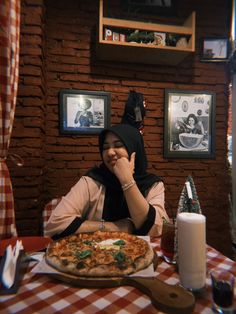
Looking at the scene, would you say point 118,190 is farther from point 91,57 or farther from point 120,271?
point 91,57

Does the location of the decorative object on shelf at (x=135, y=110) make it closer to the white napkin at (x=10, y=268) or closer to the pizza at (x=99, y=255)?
the pizza at (x=99, y=255)

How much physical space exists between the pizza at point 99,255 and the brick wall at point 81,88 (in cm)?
107

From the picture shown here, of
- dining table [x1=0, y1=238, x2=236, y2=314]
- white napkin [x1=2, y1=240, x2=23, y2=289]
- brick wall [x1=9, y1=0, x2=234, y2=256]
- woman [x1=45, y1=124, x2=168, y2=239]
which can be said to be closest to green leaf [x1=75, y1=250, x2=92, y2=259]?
dining table [x1=0, y1=238, x2=236, y2=314]

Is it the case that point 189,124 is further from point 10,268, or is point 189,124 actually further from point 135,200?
point 10,268

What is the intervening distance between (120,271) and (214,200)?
7.07ft

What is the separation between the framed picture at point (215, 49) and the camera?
2.63 metres

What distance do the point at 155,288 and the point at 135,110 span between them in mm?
1833

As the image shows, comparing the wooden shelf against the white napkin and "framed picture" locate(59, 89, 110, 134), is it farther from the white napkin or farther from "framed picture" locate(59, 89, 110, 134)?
the white napkin

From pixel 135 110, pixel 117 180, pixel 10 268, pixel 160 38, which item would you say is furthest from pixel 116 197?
pixel 160 38

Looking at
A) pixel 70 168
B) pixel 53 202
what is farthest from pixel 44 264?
pixel 70 168

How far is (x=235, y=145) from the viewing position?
2.63 m

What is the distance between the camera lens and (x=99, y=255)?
902mm

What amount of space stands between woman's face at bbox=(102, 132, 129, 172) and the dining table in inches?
33.9

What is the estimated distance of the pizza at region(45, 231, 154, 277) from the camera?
806mm
